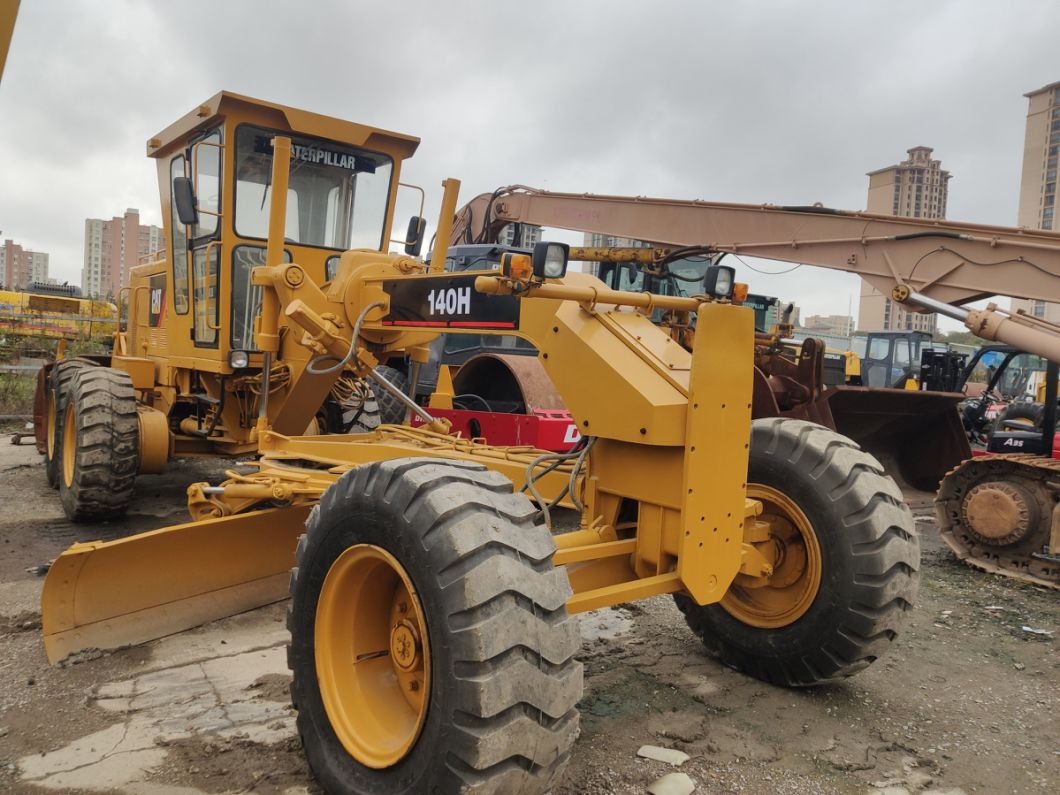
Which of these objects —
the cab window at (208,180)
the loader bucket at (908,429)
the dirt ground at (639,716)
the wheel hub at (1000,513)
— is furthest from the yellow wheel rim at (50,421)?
the wheel hub at (1000,513)

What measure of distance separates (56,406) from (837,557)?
6.62 meters

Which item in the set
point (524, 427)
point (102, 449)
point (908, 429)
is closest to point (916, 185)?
point (908, 429)

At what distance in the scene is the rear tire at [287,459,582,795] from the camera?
7.19 feet

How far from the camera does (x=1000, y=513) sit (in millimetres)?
6121

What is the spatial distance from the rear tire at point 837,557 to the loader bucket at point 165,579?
2519 mm

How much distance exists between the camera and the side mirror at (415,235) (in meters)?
6.09

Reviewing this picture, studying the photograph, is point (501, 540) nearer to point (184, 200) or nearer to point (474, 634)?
point (474, 634)

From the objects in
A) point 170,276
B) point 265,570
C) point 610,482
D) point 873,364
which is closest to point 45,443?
point 170,276

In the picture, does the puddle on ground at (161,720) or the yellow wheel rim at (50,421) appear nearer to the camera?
the puddle on ground at (161,720)

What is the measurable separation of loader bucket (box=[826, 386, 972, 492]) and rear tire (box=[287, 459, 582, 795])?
17.3ft

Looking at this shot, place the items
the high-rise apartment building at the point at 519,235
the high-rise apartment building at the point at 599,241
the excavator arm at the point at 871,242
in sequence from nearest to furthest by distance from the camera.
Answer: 1. the excavator arm at the point at 871,242
2. the high-rise apartment building at the point at 599,241
3. the high-rise apartment building at the point at 519,235

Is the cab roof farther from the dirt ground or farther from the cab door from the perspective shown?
the dirt ground

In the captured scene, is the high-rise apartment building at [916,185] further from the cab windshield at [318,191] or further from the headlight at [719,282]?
the headlight at [719,282]

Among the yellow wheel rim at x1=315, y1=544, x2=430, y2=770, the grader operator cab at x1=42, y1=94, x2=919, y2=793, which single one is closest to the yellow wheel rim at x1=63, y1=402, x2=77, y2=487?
the grader operator cab at x1=42, y1=94, x2=919, y2=793
